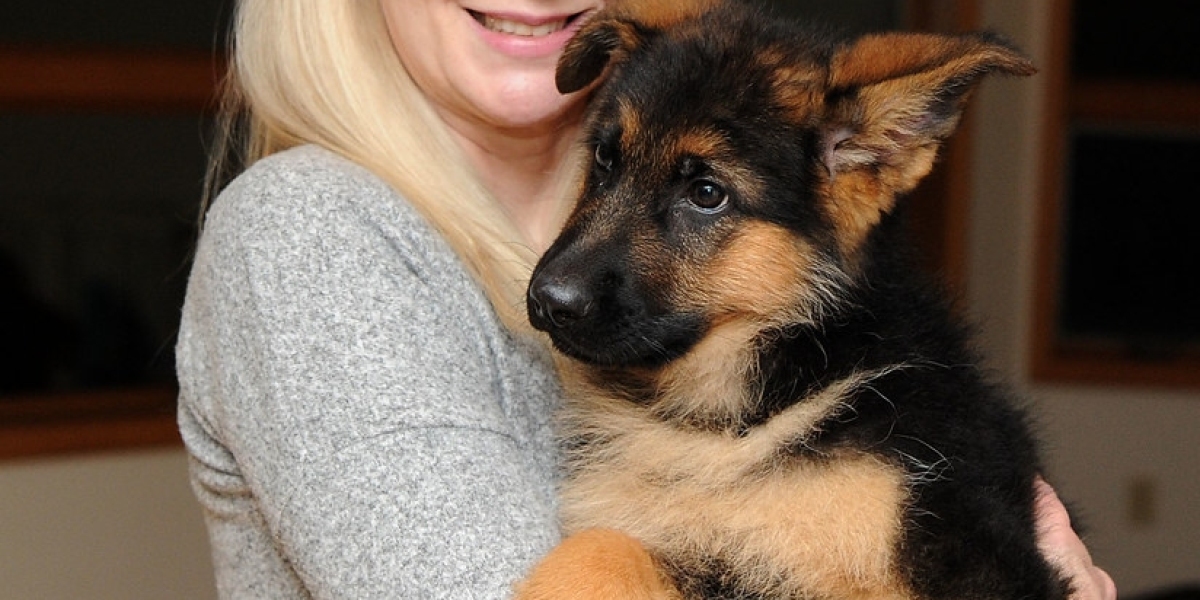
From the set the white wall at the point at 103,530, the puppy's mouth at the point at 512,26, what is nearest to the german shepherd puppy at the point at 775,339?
the puppy's mouth at the point at 512,26

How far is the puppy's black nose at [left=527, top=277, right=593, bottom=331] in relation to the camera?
1.89m

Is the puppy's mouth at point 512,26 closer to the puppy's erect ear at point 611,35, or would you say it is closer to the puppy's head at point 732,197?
the puppy's erect ear at point 611,35

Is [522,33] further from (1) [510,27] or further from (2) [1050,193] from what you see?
(2) [1050,193]

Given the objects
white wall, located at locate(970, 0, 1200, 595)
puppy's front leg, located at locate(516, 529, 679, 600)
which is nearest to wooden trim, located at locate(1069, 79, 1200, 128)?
white wall, located at locate(970, 0, 1200, 595)

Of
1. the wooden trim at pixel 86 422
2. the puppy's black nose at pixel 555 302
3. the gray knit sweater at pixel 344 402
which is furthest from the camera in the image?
the wooden trim at pixel 86 422

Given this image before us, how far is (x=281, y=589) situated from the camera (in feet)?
6.20

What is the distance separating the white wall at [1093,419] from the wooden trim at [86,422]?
122 inches

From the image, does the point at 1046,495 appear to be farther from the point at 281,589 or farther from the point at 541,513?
the point at 281,589

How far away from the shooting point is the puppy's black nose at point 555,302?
6.19 ft

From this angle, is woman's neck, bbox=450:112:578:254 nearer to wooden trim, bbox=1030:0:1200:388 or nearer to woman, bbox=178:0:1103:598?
woman, bbox=178:0:1103:598

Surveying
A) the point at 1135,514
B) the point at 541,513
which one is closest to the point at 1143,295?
the point at 1135,514

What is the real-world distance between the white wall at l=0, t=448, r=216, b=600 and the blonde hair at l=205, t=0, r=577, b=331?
2.30 m

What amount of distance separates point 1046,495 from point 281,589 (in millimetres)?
1095

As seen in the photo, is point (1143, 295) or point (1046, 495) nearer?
point (1046, 495)
